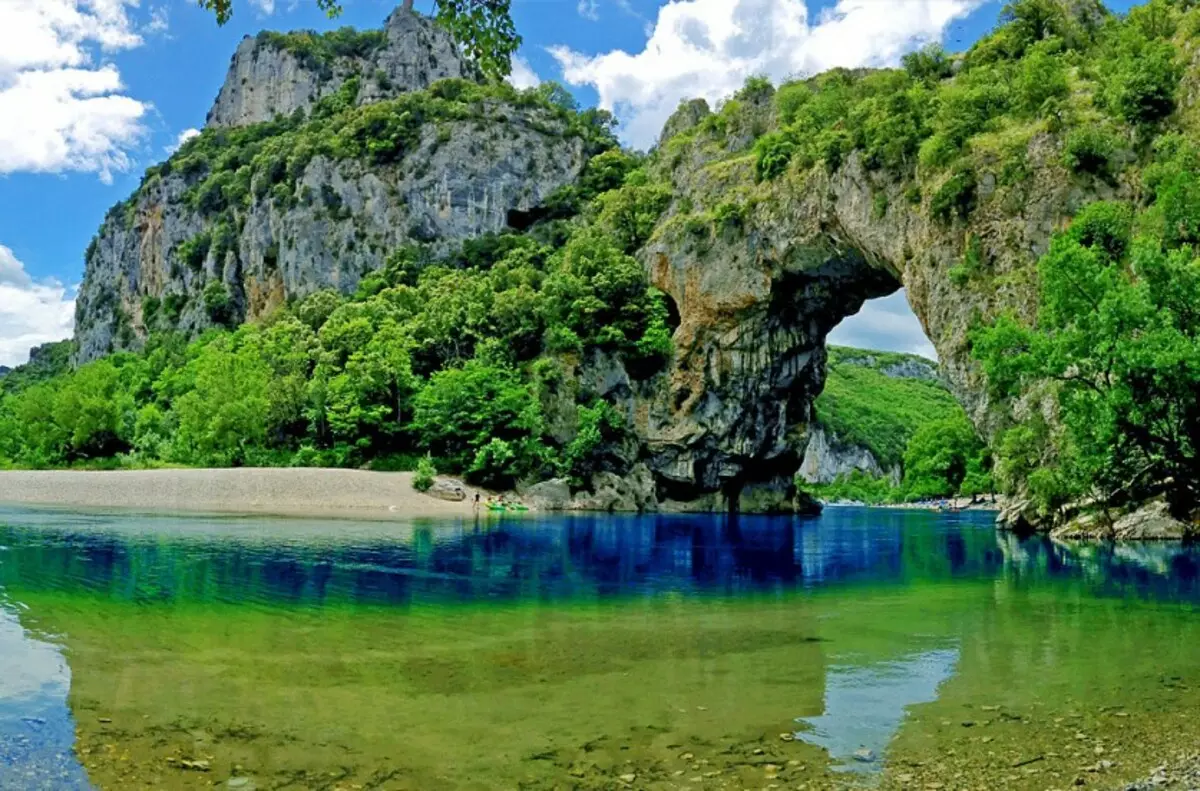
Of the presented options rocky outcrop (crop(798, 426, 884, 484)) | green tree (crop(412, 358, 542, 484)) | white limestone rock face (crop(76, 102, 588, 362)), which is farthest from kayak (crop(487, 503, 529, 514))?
rocky outcrop (crop(798, 426, 884, 484))

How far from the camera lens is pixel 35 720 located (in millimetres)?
7852

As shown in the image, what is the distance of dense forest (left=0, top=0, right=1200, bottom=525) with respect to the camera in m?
27.7

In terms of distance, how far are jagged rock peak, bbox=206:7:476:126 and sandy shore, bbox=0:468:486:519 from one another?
70.3 meters

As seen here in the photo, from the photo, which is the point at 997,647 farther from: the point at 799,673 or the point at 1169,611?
the point at 1169,611

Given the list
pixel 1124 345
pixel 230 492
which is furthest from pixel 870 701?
pixel 230 492

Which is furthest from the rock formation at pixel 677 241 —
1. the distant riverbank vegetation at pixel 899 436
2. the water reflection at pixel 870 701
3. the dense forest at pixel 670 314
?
the water reflection at pixel 870 701

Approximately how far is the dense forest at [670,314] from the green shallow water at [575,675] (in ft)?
31.3

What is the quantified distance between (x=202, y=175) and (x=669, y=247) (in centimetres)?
7363

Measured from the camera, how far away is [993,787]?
621cm

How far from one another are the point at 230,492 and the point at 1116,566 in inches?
1629

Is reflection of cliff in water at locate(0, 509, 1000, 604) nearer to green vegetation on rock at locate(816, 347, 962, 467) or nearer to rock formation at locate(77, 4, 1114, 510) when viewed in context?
rock formation at locate(77, 4, 1114, 510)

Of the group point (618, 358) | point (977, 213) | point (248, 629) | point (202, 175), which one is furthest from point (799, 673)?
point (202, 175)

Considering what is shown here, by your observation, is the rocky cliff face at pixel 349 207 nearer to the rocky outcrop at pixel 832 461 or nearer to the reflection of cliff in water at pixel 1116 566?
the reflection of cliff in water at pixel 1116 566

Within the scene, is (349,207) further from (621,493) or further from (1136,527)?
Result: (1136,527)
